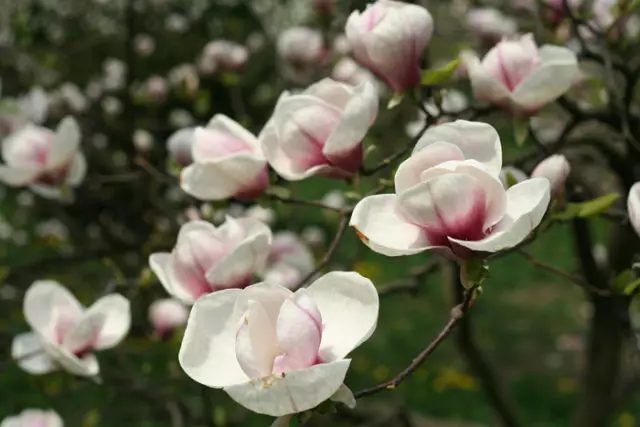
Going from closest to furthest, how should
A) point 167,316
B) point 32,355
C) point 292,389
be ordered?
point 292,389 → point 32,355 → point 167,316

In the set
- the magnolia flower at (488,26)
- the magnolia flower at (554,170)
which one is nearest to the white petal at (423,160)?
the magnolia flower at (554,170)

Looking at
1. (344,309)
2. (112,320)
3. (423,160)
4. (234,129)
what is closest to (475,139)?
(423,160)

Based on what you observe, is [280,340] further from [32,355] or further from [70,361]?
[32,355]

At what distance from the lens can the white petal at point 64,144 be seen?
1.12 metres

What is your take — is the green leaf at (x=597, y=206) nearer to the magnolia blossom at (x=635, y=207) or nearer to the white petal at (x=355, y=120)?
the magnolia blossom at (x=635, y=207)

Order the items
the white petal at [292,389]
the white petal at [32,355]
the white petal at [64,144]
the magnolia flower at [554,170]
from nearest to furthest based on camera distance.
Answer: the white petal at [292,389] → the magnolia flower at [554,170] → the white petal at [32,355] → the white petal at [64,144]

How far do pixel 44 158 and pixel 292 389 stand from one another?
799 mm

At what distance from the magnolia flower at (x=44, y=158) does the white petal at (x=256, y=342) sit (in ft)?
2.20

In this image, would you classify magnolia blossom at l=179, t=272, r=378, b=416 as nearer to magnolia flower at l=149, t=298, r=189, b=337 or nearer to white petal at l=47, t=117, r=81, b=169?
white petal at l=47, t=117, r=81, b=169

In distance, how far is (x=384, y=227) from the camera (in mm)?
610

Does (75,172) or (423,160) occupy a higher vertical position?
(423,160)

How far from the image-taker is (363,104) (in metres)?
0.68

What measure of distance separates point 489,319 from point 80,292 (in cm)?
184

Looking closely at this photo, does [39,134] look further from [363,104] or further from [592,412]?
[592,412]
